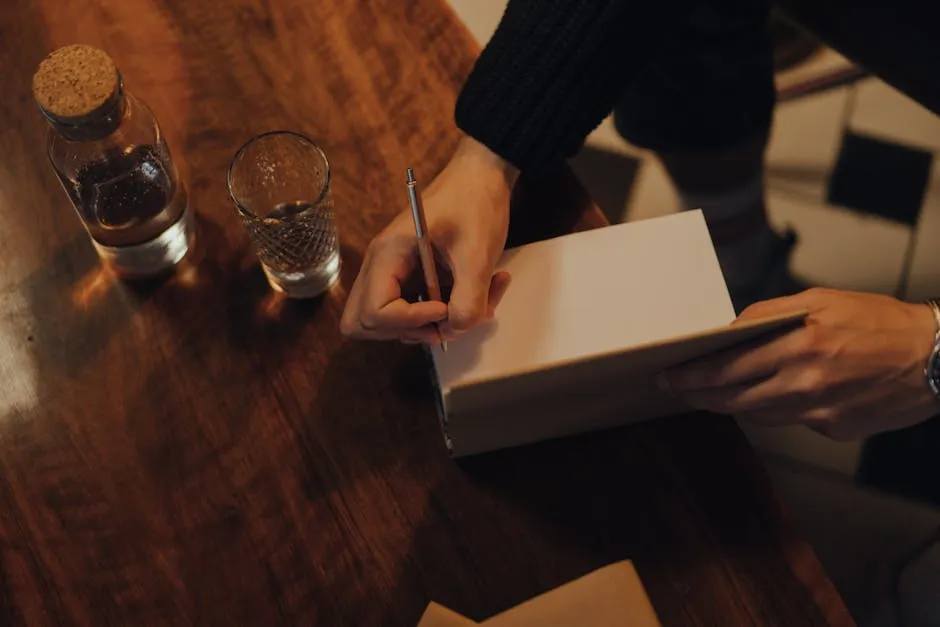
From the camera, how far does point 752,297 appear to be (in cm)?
130

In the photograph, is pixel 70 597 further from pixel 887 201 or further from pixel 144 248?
pixel 887 201

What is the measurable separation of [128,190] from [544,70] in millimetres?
324

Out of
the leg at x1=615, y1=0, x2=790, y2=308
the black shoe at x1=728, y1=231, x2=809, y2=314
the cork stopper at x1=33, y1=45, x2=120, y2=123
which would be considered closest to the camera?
the cork stopper at x1=33, y1=45, x2=120, y2=123

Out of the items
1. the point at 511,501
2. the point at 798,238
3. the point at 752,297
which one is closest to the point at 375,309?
the point at 511,501

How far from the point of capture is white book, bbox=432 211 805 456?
0.57 meters

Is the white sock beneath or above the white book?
beneath

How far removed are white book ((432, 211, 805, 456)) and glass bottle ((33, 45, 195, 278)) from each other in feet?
0.78

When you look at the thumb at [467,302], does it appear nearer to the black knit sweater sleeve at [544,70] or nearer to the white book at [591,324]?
the white book at [591,324]

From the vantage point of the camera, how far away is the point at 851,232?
138cm

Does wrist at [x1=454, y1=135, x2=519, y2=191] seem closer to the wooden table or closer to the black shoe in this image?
the wooden table

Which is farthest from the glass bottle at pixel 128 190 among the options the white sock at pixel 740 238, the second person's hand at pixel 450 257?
the white sock at pixel 740 238

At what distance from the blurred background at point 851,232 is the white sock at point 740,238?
0.29 feet

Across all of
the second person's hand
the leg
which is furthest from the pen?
the leg

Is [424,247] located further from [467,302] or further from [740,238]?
[740,238]
